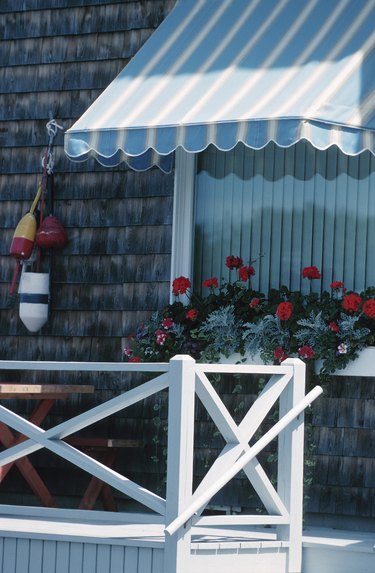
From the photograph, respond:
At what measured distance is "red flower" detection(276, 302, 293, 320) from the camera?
6469 mm

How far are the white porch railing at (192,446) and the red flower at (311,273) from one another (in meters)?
0.98

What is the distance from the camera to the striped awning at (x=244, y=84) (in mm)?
5879

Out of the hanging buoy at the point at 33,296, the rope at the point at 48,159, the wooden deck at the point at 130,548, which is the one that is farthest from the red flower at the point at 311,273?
the rope at the point at 48,159

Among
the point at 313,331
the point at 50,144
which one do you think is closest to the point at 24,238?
the point at 50,144

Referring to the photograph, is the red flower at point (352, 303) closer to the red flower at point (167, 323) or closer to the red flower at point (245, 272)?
the red flower at point (245, 272)

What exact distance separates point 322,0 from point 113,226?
6.46 feet

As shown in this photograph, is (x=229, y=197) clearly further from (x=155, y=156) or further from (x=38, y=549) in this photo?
(x=38, y=549)

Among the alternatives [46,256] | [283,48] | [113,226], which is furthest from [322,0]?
[46,256]

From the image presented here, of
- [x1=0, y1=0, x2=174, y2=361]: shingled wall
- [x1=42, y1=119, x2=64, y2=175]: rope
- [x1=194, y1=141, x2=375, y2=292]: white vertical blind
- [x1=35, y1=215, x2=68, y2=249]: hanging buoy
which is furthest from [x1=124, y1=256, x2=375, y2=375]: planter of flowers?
[x1=42, y1=119, x2=64, y2=175]: rope

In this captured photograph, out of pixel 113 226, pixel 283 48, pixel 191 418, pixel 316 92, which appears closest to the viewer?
pixel 191 418

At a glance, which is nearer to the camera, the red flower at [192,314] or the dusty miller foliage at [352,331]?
the dusty miller foliage at [352,331]

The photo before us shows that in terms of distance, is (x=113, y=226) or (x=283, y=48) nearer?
(x=283, y=48)

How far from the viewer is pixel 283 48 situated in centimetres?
645

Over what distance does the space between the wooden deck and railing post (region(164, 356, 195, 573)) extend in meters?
0.08
